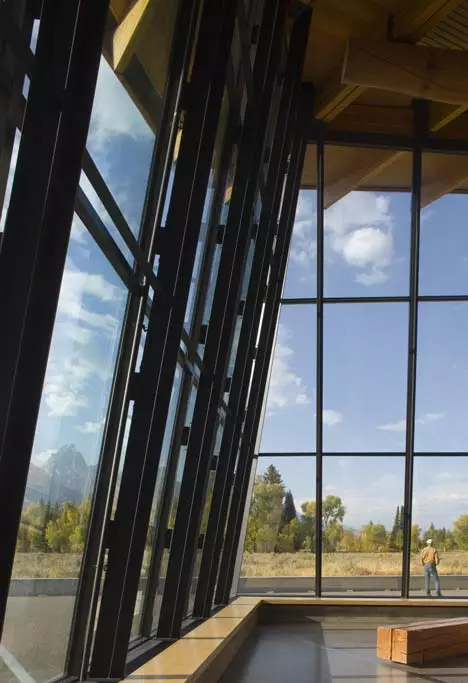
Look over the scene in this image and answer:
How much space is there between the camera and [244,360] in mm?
7605

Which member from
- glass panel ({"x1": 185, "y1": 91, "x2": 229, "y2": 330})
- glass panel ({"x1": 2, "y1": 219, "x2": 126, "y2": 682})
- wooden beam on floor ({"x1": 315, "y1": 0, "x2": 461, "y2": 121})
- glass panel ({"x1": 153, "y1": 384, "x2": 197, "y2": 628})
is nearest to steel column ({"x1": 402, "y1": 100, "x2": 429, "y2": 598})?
wooden beam on floor ({"x1": 315, "y1": 0, "x2": 461, "y2": 121})

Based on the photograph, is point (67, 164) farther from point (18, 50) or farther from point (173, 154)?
point (173, 154)

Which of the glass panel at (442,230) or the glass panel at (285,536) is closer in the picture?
the glass panel at (285,536)

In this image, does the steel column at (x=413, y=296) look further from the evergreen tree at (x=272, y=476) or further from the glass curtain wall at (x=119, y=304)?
the glass curtain wall at (x=119, y=304)

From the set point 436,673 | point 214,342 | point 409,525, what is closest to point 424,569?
point 409,525

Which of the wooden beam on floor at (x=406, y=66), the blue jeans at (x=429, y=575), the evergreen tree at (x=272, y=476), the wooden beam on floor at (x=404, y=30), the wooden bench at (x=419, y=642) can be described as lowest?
the wooden bench at (x=419, y=642)

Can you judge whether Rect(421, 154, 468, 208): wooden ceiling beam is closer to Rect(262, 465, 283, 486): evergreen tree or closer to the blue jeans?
Rect(262, 465, 283, 486): evergreen tree

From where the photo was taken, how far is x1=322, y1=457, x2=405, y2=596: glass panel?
36.5ft

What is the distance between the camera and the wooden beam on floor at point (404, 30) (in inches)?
332

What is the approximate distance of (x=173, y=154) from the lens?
15.2ft

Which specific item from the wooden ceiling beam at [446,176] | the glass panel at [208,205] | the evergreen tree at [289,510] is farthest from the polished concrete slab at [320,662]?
the wooden ceiling beam at [446,176]

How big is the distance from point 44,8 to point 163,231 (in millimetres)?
2101

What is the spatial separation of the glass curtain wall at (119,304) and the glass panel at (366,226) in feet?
15.3

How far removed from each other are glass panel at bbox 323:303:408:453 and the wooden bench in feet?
11.9
